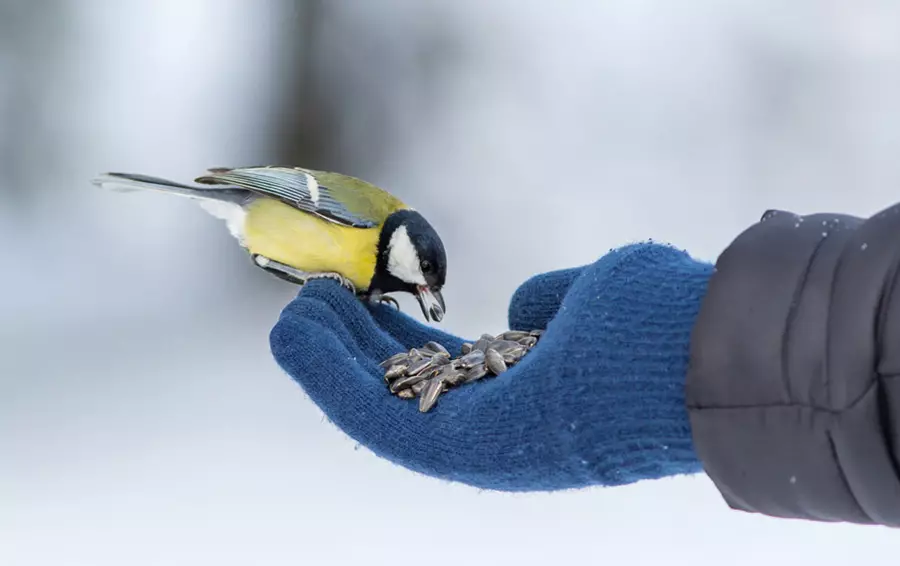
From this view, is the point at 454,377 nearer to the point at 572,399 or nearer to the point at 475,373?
the point at 475,373

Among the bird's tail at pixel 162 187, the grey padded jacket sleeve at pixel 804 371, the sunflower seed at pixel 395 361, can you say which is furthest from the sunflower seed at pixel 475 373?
the bird's tail at pixel 162 187

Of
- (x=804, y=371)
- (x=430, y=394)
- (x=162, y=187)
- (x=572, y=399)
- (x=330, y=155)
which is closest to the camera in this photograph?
(x=804, y=371)

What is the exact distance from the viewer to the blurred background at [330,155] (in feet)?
7.48

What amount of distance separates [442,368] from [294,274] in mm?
582

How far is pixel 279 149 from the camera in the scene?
254 cm

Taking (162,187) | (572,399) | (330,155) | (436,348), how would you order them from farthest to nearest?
1. (330,155)
2. (162,187)
3. (436,348)
4. (572,399)

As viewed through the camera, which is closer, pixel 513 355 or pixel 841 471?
pixel 841 471

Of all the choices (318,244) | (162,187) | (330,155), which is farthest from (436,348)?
(330,155)

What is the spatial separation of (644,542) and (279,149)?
1478 mm

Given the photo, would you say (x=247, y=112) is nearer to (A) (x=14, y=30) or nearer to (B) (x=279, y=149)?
(B) (x=279, y=149)

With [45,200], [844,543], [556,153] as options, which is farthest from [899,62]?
[45,200]

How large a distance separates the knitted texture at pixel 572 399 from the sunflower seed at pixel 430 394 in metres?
0.01

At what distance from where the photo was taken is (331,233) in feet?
5.43

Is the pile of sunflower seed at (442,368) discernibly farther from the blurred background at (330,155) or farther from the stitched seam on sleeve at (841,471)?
the blurred background at (330,155)
